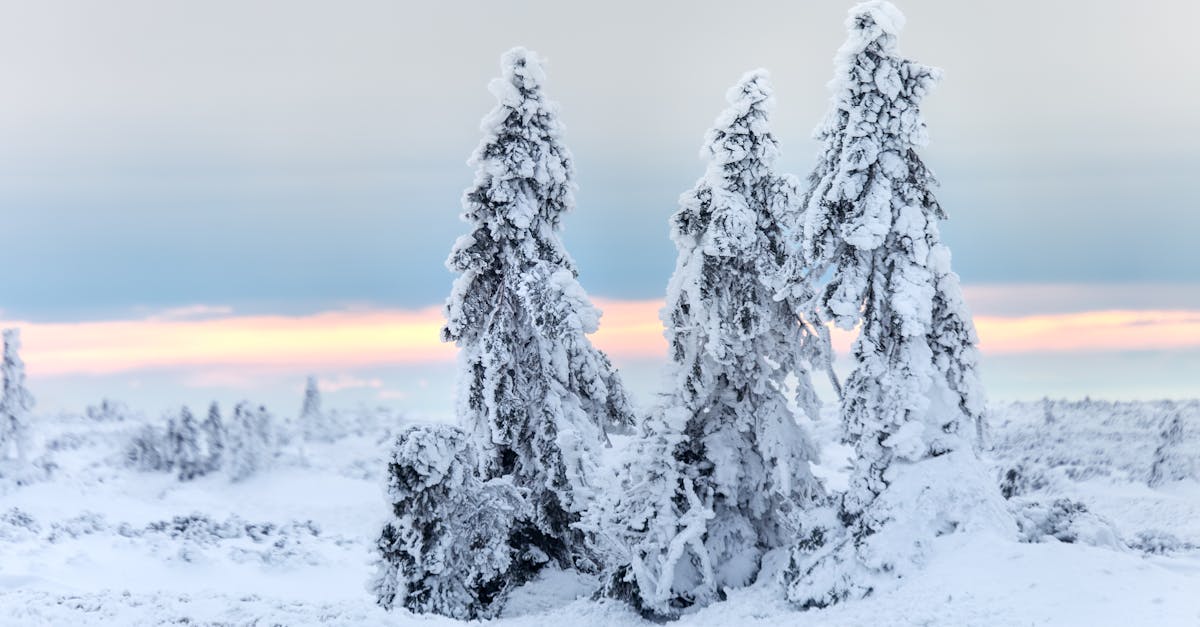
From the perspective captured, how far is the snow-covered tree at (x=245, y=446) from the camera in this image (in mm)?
63906

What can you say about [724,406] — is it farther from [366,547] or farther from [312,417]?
[312,417]

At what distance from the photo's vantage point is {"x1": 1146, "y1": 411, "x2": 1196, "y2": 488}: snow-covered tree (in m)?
42.8

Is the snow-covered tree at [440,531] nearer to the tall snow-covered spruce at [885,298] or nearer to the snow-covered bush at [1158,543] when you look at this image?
the tall snow-covered spruce at [885,298]

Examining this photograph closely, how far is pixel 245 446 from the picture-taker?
6462 centimetres

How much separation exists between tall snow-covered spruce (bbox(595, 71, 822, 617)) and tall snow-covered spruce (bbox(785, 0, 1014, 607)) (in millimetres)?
1816

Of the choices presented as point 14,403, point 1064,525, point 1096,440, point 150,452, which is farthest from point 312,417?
point 1064,525

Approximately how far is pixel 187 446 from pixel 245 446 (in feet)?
14.8

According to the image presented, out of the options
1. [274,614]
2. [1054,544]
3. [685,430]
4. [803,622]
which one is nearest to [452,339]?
[685,430]

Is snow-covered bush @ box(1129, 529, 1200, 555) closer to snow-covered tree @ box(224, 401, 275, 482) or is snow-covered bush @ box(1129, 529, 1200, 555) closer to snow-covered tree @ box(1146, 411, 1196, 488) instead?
snow-covered tree @ box(1146, 411, 1196, 488)

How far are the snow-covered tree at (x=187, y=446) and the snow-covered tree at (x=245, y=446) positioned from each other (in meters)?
2.69

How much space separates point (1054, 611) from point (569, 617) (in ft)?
38.4

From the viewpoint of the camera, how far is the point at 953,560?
64.6 ft

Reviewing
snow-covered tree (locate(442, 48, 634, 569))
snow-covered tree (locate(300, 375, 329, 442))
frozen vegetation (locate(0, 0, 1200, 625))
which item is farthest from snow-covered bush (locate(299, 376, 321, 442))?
snow-covered tree (locate(442, 48, 634, 569))

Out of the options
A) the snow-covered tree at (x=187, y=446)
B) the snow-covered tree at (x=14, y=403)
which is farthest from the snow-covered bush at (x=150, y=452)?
the snow-covered tree at (x=14, y=403)
